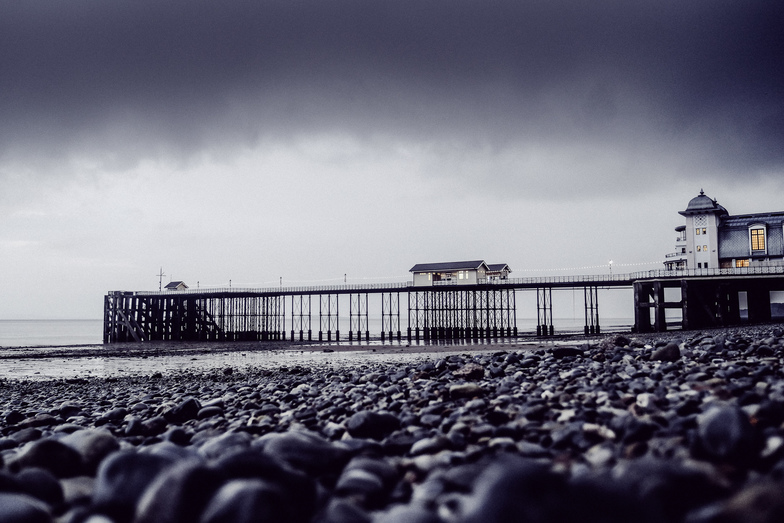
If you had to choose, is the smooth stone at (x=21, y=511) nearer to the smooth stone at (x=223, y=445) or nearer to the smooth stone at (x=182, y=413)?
the smooth stone at (x=223, y=445)

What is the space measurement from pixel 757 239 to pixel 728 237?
1.57m

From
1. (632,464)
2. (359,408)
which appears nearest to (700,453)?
(632,464)

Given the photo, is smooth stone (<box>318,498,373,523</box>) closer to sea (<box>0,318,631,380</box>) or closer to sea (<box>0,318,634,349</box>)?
sea (<box>0,318,631,380</box>)

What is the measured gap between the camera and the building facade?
3127cm

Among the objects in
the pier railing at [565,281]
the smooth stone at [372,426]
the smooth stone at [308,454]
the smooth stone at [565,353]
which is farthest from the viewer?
the pier railing at [565,281]

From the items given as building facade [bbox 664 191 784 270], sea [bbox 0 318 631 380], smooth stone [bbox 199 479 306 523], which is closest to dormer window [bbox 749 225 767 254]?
building facade [bbox 664 191 784 270]

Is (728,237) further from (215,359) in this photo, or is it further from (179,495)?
(179,495)

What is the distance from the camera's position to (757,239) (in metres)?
31.6

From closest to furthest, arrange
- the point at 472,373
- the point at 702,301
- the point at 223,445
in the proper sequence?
1. the point at 223,445
2. the point at 472,373
3. the point at 702,301

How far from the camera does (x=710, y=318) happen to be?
2505 cm

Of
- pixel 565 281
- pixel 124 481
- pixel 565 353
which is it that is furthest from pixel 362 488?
pixel 565 281

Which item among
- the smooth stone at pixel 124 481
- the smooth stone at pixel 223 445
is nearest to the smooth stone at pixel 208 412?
the smooth stone at pixel 223 445

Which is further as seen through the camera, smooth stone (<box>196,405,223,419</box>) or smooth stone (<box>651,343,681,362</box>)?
A: smooth stone (<box>651,343,681,362</box>)

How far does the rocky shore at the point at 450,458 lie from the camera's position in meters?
1.27
